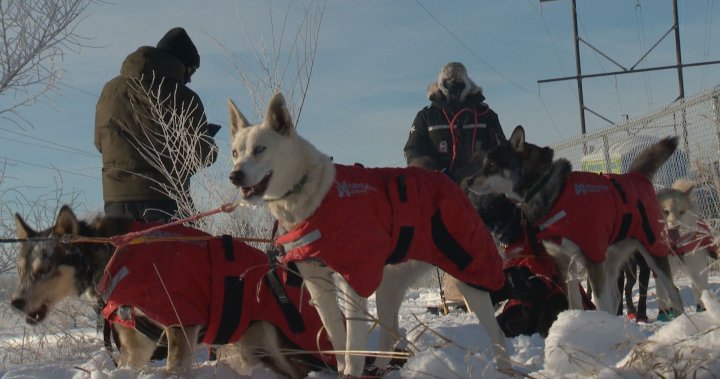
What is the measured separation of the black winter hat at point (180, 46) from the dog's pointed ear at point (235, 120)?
6.46 ft

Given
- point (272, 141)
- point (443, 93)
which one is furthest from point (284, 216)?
point (443, 93)

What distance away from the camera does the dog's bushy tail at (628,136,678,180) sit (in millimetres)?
6199

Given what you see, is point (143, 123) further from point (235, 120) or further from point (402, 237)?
point (402, 237)

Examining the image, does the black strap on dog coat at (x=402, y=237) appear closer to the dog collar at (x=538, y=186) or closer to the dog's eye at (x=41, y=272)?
the dog's eye at (x=41, y=272)

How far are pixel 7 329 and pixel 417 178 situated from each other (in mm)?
3108

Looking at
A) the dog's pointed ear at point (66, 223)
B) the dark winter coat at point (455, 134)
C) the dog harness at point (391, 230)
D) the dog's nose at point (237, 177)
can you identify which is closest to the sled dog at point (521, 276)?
the dark winter coat at point (455, 134)

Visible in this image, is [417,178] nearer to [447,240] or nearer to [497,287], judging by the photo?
[447,240]

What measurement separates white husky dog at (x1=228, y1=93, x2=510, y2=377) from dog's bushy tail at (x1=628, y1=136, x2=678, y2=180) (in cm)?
276

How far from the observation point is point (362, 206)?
3633 millimetres

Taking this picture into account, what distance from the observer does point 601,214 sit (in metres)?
5.30

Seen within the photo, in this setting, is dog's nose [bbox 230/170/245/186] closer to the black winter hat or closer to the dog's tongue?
the dog's tongue

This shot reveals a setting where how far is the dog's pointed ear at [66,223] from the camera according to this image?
3.86m

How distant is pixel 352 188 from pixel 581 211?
2.16 meters

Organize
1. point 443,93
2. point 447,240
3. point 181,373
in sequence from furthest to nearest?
point 443,93 < point 447,240 < point 181,373
